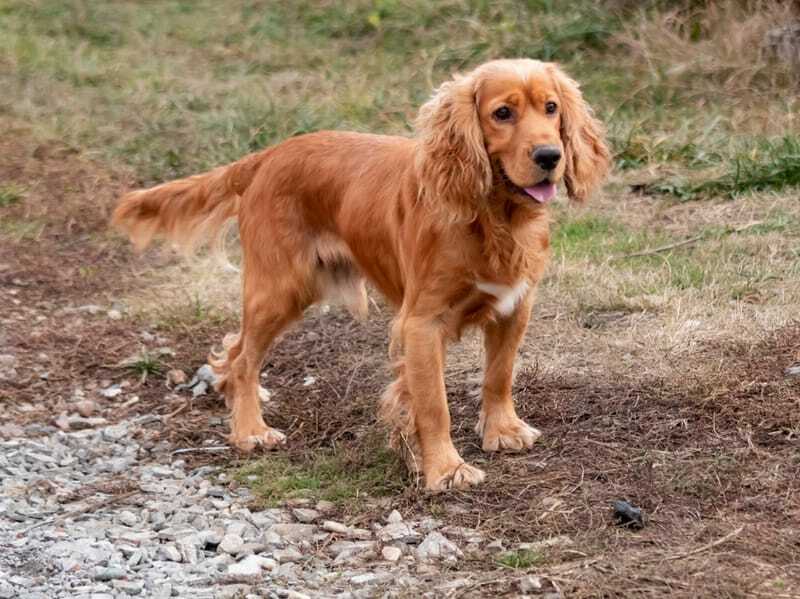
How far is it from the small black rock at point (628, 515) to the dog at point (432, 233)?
1.98 ft

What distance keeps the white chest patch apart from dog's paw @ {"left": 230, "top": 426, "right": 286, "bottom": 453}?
1171mm

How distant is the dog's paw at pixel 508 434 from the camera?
5.10 m

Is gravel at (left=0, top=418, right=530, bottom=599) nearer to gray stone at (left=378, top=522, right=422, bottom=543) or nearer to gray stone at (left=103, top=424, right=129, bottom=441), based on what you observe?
gray stone at (left=378, top=522, right=422, bottom=543)

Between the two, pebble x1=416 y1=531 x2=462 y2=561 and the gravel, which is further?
pebble x1=416 y1=531 x2=462 y2=561

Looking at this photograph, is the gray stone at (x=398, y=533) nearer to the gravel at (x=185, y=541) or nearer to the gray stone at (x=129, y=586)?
the gravel at (x=185, y=541)

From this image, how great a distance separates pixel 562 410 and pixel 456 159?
1.25 m

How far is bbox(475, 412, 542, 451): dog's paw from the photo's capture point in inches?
201

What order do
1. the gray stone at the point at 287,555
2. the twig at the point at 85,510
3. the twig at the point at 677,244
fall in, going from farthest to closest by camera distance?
the twig at the point at 677,244 → the twig at the point at 85,510 → the gray stone at the point at 287,555

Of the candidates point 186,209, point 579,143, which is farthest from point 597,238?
point 579,143

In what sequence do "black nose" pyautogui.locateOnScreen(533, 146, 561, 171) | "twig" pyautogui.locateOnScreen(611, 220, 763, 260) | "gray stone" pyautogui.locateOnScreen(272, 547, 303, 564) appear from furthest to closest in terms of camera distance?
1. "twig" pyautogui.locateOnScreen(611, 220, 763, 260)
2. "black nose" pyautogui.locateOnScreen(533, 146, 561, 171)
3. "gray stone" pyautogui.locateOnScreen(272, 547, 303, 564)

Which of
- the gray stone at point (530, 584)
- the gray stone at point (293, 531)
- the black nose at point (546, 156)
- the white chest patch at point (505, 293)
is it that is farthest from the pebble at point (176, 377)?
the gray stone at point (530, 584)

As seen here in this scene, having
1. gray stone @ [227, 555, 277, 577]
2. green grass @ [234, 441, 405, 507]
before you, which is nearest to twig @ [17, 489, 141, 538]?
green grass @ [234, 441, 405, 507]

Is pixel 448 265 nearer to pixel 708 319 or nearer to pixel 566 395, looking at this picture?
pixel 566 395

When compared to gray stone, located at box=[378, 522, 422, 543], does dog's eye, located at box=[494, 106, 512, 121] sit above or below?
above
